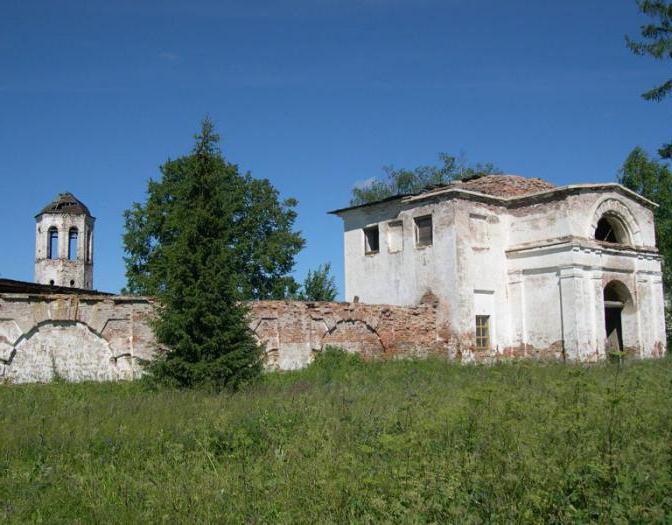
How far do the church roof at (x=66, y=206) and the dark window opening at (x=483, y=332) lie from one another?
112 ft

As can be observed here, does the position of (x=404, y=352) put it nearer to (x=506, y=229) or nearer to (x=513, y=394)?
(x=506, y=229)

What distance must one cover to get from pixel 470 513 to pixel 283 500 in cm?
153

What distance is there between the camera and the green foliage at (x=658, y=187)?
3064cm

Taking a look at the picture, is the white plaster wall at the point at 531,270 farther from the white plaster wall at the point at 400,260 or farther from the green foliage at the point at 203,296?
the green foliage at the point at 203,296

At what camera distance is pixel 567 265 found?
21.4m

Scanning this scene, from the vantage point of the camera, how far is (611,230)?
960 inches

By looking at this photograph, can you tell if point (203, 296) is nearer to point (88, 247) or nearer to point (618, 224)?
point (618, 224)

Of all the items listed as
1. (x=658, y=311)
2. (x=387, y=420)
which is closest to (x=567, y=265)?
(x=658, y=311)

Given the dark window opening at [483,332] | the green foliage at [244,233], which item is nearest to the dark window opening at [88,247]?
the green foliage at [244,233]

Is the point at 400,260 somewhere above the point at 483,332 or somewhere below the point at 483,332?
above

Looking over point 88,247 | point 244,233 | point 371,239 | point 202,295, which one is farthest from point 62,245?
point 202,295

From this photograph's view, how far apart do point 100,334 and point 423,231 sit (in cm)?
1137

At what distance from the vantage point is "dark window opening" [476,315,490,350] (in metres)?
22.3

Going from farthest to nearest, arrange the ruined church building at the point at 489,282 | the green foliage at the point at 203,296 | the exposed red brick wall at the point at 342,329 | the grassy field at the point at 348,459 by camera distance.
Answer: the ruined church building at the point at 489,282 → the exposed red brick wall at the point at 342,329 → the green foliage at the point at 203,296 → the grassy field at the point at 348,459
